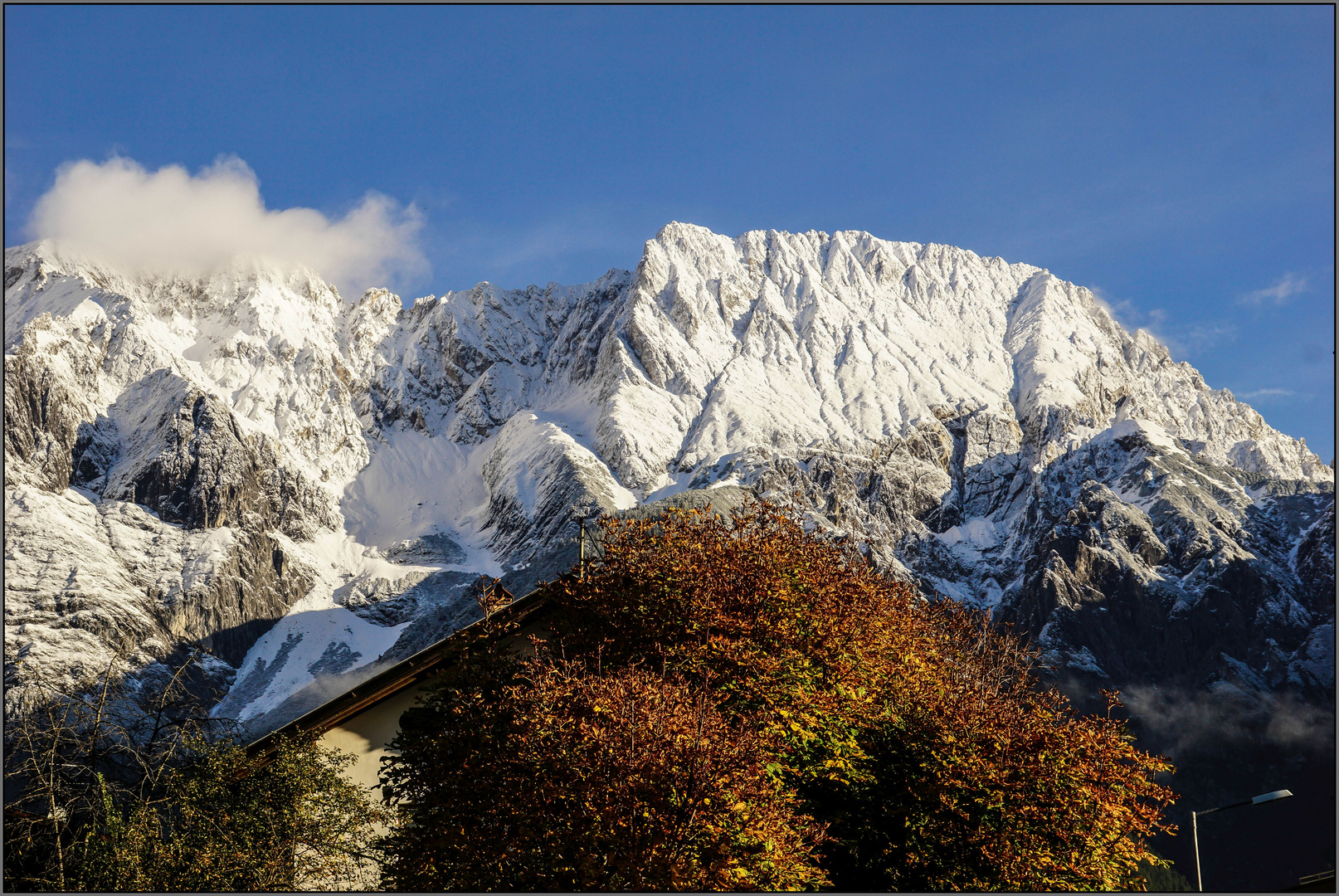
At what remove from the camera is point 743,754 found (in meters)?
18.1

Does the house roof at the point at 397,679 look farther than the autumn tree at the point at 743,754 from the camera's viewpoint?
Yes

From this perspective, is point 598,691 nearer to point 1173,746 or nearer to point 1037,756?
point 1037,756

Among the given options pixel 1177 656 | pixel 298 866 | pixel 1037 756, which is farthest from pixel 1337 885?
pixel 1177 656

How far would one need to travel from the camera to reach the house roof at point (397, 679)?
23.0 meters

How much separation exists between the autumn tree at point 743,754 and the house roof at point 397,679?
1156 mm

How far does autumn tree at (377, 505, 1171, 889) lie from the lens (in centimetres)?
1736

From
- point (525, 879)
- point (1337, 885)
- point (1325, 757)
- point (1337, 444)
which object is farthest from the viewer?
point (1325, 757)

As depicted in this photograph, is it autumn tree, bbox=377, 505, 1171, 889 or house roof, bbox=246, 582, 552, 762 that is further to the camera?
house roof, bbox=246, 582, 552, 762

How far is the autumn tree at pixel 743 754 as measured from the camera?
17.4 metres

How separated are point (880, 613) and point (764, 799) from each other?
30.4 ft

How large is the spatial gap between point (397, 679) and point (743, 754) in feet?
34.1

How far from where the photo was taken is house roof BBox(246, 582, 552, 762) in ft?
75.4

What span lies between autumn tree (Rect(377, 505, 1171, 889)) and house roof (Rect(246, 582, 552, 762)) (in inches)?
45.5

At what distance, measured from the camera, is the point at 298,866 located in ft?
66.0
